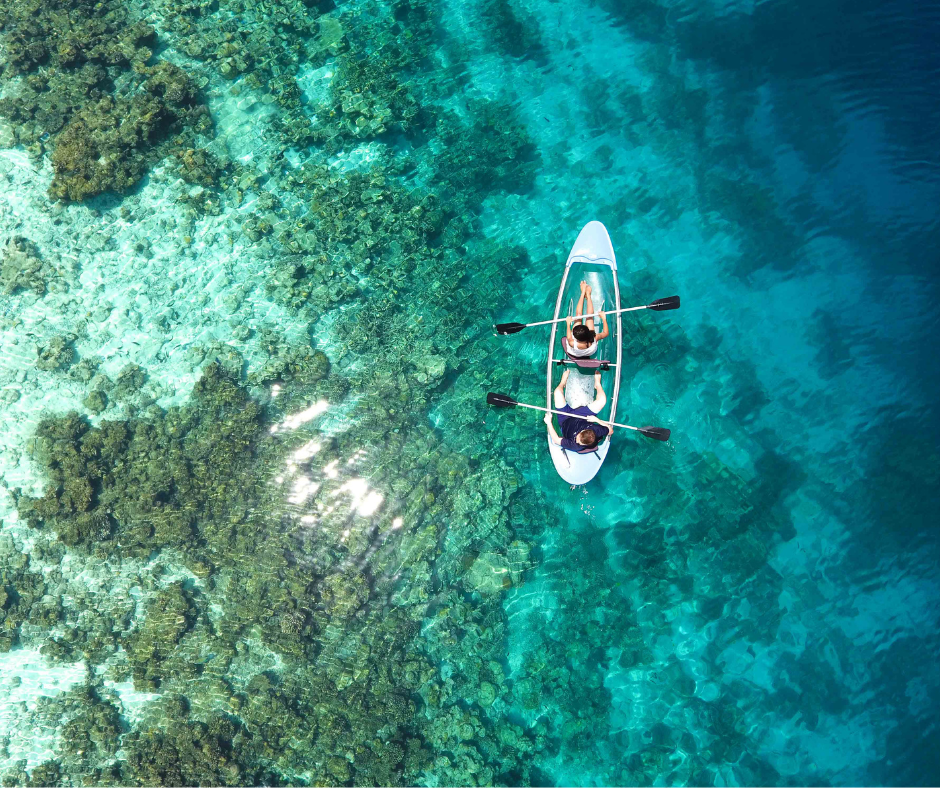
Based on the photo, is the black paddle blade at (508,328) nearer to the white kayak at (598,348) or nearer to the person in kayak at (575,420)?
the white kayak at (598,348)

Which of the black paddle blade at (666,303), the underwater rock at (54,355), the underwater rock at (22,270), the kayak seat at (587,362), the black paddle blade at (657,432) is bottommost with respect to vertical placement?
the black paddle blade at (657,432)

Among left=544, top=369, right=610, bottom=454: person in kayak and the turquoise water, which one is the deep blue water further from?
left=544, top=369, right=610, bottom=454: person in kayak

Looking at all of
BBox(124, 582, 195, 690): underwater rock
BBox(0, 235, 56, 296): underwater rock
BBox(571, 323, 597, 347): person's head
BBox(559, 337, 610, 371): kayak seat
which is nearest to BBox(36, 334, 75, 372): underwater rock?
BBox(0, 235, 56, 296): underwater rock

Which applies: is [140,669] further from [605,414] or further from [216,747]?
[605,414]

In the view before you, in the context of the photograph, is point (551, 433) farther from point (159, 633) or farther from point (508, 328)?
point (159, 633)

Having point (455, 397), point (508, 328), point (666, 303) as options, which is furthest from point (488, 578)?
point (666, 303)

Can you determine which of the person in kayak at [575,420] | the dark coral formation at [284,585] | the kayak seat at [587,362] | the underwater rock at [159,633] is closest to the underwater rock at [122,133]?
the dark coral formation at [284,585]

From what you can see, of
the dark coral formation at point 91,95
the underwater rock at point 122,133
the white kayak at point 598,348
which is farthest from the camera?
the dark coral formation at point 91,95

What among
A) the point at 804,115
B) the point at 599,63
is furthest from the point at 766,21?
the point at 599,63
